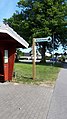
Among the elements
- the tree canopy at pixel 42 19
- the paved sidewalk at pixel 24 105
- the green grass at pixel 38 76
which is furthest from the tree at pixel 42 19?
the paved sidewalk at pixel 24 105

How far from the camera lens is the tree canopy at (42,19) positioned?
5044 cm

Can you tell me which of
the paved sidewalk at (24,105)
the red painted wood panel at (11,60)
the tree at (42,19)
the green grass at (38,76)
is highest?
the tree at (42,19)

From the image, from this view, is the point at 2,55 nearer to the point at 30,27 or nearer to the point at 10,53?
the point at 10,53

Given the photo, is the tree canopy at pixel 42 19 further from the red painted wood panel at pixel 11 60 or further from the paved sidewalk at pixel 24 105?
the paved sidewalk at pixel 24 105

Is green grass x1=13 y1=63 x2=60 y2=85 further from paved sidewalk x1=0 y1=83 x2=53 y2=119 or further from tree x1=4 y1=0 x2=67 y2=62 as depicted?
tree x1=4 y1=0 x2=67 y2=62

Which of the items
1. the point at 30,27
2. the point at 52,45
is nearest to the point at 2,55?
the point at 30,27

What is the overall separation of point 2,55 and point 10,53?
808mm

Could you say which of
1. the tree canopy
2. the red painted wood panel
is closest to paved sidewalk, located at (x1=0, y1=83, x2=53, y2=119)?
the red painted wood panel

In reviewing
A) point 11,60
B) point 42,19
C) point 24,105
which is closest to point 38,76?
point 11,60

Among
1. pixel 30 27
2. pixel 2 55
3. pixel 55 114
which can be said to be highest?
pixel 30 27

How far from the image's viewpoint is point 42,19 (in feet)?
167

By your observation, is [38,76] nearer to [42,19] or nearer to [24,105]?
[24,105]

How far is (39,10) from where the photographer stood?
169 feet

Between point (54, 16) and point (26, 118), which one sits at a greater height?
point (54, 16)
